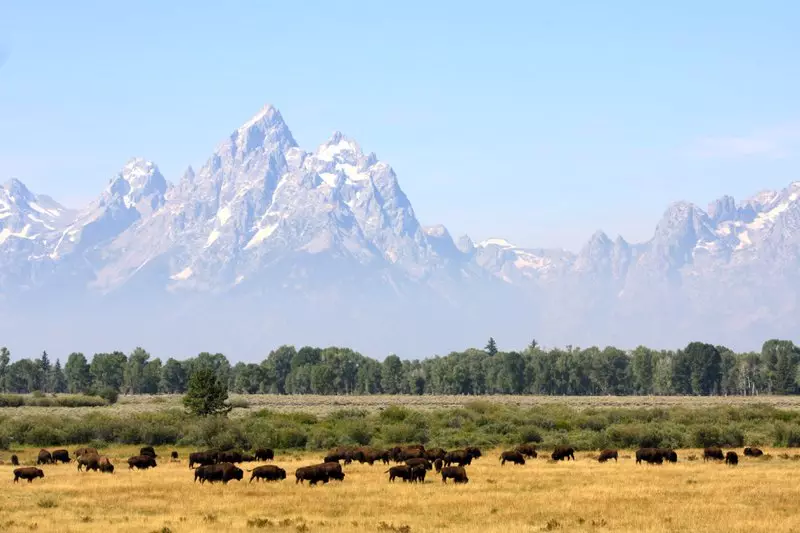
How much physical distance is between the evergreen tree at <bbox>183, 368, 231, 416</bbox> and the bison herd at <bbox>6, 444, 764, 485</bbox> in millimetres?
22703

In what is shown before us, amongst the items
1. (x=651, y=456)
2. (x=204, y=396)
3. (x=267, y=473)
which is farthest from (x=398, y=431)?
(x=267, y=473)

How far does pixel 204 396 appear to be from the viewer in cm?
8706

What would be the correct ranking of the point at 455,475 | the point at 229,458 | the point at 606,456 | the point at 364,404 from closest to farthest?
the point at 455,475
the point at 229,458
the point at 606,456
the point at 364,404

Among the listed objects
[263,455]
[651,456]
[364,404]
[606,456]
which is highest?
[364,404]

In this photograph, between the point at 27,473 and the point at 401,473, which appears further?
the point at 27,473

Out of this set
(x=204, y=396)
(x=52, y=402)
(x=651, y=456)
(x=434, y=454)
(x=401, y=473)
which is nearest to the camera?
(x=401, y=473)

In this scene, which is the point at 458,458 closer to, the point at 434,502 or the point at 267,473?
the point at 267,473

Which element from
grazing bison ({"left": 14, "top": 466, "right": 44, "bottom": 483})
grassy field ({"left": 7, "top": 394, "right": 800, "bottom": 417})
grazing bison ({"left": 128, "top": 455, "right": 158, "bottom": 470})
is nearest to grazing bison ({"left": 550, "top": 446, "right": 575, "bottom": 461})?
grazing bison ({"left": 128, "top": 455, "right": 158, "bottom": 470})

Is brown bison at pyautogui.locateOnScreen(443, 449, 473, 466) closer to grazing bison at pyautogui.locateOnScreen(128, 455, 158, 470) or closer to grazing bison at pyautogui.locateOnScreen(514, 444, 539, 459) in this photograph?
grazing bison at pyautogui.locateOnScreen(514, 444, 539, 459)

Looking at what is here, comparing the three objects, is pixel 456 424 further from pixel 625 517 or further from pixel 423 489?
pixel 625 517

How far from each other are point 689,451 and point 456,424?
24.1 m

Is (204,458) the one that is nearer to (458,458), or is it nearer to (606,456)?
(458,458)

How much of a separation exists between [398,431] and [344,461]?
17936 mm

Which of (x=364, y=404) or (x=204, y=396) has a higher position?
(x=204, y=396)
